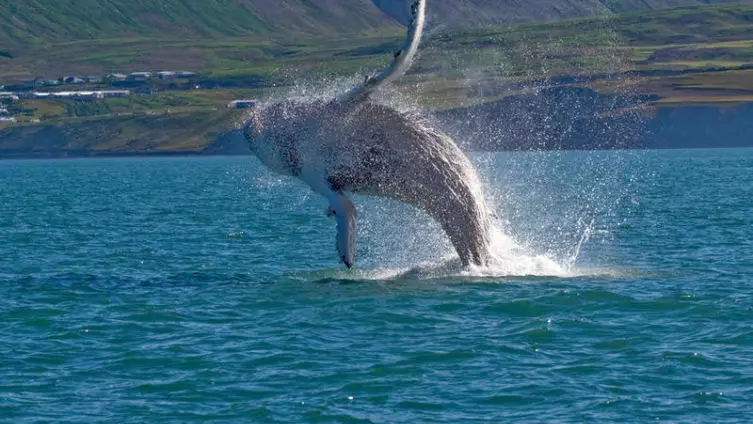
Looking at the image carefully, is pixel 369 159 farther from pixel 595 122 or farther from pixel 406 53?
pixel 595 122

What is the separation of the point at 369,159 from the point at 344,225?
1.46 metres

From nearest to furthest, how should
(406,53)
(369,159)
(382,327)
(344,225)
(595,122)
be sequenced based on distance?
(382,327), (406,53), (344,225), (369,159), (595,122)

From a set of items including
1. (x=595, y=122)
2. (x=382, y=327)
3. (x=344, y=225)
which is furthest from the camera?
(x=595, y=122)

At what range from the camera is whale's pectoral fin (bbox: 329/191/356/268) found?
26.1 m

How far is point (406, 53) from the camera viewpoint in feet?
80.8

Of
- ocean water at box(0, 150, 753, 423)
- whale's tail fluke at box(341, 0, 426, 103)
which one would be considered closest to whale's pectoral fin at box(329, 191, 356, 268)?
ocean water at box(0, 150, 753, 423)

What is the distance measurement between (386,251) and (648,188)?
40385mm

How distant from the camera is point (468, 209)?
26281 mm

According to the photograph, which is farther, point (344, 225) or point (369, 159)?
point (369, 159)

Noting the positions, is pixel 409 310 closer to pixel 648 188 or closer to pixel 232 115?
pixel 648 188

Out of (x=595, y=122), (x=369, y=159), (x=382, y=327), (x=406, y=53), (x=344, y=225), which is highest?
(x=406, y=53)

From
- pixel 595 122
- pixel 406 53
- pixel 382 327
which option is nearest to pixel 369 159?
pixel 406 53

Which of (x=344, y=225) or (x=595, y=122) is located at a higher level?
(x=344, y=225)

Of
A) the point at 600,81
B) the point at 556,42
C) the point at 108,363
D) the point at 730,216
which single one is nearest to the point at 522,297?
the point at 108,363
